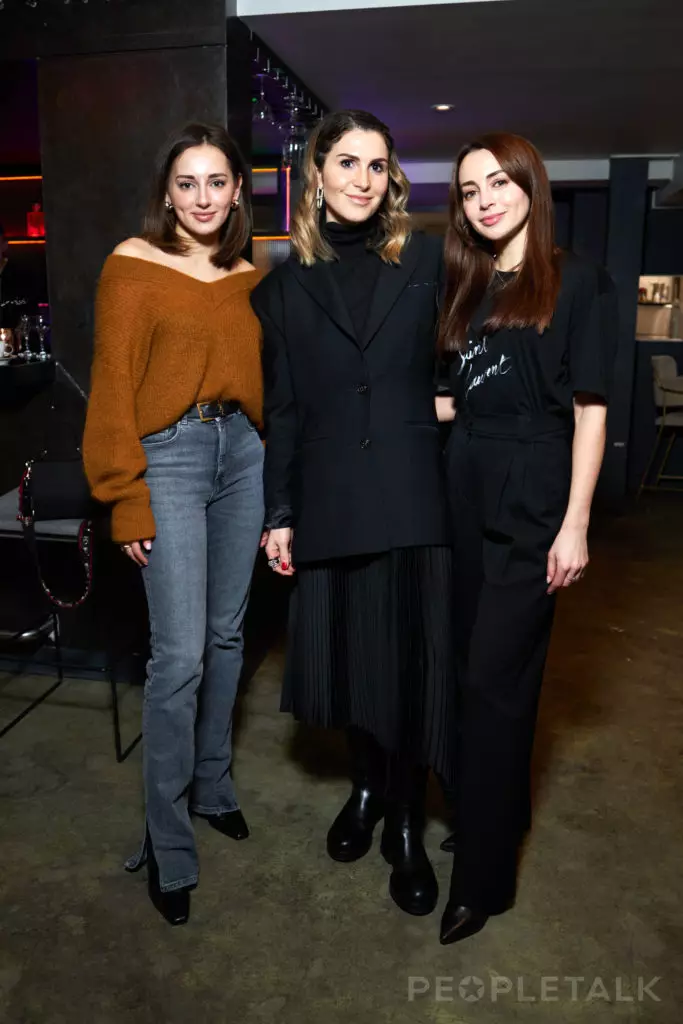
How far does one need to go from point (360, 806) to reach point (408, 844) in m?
0.21

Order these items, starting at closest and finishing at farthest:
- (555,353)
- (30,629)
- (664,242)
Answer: (555,353) < (30,629) < (664,242)

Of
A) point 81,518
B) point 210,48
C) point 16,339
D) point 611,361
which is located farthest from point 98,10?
point 611,361

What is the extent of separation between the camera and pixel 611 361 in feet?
5.64

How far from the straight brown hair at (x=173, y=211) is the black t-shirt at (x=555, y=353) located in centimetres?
58

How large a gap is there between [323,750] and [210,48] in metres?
2.32

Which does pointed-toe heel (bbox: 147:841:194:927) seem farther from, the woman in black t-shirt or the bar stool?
the bar stool

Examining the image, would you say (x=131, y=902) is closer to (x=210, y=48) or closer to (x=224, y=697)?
(x=224, y=697)

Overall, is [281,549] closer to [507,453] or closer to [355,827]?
[507,453]

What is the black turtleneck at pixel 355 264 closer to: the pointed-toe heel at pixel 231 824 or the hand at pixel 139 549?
the hand at pixel 139 549

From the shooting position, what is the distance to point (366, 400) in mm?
1860

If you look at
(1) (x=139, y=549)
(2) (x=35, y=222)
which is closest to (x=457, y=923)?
(1) (x=139, y=549)

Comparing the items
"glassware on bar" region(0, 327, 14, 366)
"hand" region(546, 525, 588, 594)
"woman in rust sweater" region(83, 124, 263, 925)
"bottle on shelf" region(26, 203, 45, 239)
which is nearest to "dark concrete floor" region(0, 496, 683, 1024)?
"woman in rust sweater" region(83, 124, 263, 925)

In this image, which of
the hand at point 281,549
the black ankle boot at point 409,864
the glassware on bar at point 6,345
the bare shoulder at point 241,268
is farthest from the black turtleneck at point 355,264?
the glassware on bar at point 6,345

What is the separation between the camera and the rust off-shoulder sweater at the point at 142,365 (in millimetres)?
1829
